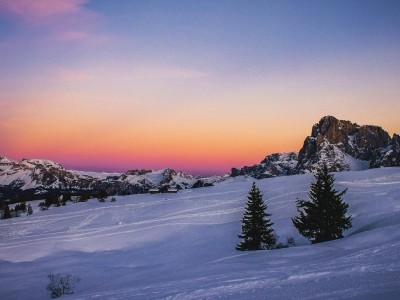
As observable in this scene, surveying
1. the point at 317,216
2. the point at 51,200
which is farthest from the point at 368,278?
the point at 51,200

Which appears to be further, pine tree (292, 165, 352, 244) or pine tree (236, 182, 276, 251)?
pine tree (236, 182, 276, 251)

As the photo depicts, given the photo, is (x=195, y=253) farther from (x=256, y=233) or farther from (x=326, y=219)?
(x=326, y=219)

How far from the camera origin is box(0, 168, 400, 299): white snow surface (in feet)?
45.4

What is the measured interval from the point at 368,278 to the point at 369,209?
34.1 meters

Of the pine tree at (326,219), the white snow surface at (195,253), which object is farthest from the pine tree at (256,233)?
the pine tree at (326,219)

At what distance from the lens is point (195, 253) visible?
3866 cm

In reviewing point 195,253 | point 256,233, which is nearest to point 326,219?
point 256,233

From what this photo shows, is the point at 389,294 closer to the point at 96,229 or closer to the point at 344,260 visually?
the point at 344,260

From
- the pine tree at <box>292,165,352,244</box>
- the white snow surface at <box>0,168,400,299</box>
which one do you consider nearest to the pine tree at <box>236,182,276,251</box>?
the white snow surface at <box>0,168,400,299</box>

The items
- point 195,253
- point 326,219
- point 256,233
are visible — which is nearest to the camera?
point 326,219

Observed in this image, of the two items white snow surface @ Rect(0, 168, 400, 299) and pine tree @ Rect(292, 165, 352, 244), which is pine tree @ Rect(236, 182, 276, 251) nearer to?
white snow surface @ Rect(0, 168, 400, 299)

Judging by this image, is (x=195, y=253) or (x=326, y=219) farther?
(x=195, y=253)

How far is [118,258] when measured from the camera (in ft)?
131

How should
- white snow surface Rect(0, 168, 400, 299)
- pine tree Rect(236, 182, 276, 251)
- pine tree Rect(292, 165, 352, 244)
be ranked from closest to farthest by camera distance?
white snow surface Rect(0, 168, 400, 299) → pine tree Rect(292, 165, 352, 244) → pine tree Rect(236, 182, 276, 251)
